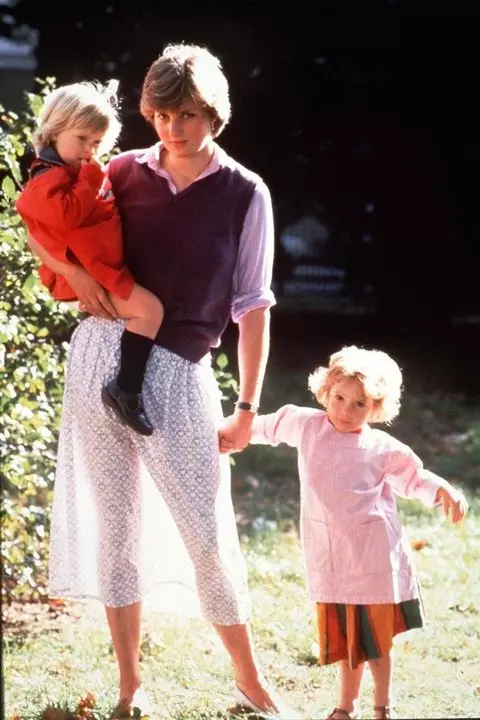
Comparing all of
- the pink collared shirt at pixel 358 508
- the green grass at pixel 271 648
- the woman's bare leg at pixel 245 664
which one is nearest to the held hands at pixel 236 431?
the pink collared shirt at pixel 358 508

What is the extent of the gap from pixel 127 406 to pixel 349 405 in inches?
21.8

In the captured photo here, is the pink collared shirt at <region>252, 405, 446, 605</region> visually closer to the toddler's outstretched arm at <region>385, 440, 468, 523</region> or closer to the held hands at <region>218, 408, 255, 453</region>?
the toddler's outstretched arm at <region>385, 440, 468, 523</region>

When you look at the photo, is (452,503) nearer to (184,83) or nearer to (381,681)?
(381,681)

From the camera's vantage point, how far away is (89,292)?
2.98 m

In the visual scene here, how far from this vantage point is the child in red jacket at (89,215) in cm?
289

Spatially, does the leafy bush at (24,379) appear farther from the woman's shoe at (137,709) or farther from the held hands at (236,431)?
the woman's shoe at (137,709)

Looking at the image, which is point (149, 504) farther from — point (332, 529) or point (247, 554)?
point (247, 554)

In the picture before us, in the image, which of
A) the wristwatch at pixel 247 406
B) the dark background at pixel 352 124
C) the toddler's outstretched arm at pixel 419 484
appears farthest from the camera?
the dark background at pixel 352 124

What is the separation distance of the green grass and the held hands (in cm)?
72

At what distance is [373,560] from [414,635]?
67 centimetres

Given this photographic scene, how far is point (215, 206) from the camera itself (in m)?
2.98

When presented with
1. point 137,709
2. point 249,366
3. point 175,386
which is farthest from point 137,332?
point 137,709

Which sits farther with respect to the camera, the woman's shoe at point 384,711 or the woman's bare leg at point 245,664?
the woman's bare leg at point 245,664

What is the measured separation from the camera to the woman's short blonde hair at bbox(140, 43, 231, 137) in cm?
283
